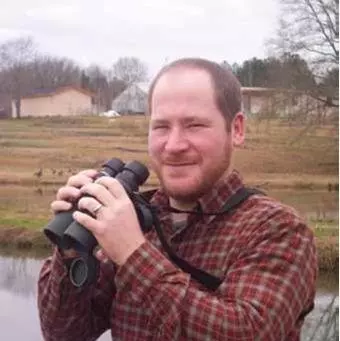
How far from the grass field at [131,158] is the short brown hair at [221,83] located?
38.1 ft

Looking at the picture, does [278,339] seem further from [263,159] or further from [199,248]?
[263,159]

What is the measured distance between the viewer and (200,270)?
3.90 feet

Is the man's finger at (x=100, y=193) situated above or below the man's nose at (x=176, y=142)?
below

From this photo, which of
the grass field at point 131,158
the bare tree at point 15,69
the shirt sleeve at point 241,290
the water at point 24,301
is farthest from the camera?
the bare tree at point 15,69

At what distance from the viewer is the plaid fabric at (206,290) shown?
105 cm

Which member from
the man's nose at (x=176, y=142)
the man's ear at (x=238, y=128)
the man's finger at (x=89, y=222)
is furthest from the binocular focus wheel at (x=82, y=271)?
the man's ear at (x=238, y=128)

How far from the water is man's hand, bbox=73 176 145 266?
586 cm

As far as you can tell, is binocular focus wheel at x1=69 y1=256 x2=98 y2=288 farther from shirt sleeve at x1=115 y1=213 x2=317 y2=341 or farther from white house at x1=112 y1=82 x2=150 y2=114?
white house at x1=112 y1=82 x2=150 y2=114

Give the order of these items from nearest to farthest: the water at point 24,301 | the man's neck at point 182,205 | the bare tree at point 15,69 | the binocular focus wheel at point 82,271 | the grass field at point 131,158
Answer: the binocular focus wheel at point 82,271
the man's neck at point 182,205
the water at point 24,301
the grass field at point 131,158
the bare tree at point 15,69

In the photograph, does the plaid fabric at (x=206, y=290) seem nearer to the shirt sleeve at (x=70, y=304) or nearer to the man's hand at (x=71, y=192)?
the shirt sleeve at (x=70, y=304)

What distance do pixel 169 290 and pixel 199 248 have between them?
19 centimetres

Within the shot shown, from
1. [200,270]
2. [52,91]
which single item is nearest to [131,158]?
[200,270]

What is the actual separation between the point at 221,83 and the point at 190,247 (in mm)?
292

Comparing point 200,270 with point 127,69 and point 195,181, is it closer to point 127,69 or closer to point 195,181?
point 195,181
